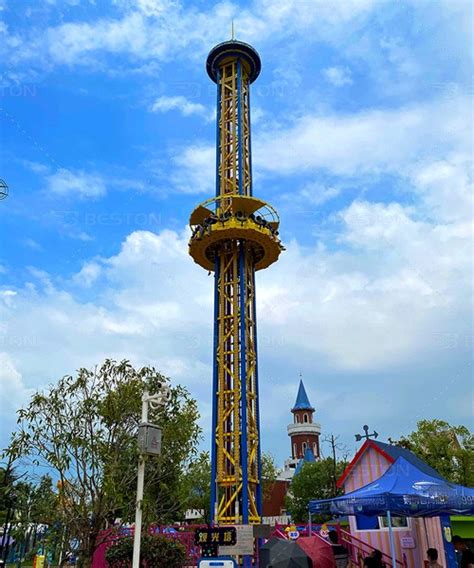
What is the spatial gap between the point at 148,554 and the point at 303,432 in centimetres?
5888

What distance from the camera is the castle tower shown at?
69438mm

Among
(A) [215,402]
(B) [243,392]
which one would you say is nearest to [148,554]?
(B) [243,392]

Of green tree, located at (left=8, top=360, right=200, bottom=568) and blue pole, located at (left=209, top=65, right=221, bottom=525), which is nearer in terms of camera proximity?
green tree, located at (left=8, top=360, right=200, bottom=568)

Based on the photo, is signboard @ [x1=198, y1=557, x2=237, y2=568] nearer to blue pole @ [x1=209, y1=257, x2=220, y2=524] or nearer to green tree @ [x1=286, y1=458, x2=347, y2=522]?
blue pole @ [x1=209, y1=257, x2=220, y2=524]

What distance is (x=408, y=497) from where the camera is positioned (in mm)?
11133

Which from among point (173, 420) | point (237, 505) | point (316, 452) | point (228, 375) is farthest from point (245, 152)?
point (316, 452)

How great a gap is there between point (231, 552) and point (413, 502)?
4.08 meters

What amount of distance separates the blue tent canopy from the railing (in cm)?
302

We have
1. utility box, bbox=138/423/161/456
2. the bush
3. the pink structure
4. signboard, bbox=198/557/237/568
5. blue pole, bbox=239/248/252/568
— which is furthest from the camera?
blue pole, bbox=239/248/252/568

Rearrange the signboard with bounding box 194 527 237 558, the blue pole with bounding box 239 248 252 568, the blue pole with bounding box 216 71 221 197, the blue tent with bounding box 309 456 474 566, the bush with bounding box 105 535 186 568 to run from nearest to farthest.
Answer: the signboard with bounding box 194 527 237 558 < the blue tent with bounding box 309 456 474 566 < the bush with bounding box 105 535 186 568 < the blue pole with bounding box 239 248 252 568 < the blue pole with bounding box 216 71 221 197

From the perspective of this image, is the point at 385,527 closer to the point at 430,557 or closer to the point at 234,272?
the point at 430,557

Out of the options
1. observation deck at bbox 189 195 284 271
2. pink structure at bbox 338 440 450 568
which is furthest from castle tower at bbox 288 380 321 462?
pink structure at bbox 338 440 450 568

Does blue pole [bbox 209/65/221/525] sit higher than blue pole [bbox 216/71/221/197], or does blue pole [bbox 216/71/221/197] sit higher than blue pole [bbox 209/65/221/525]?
blue pole [bbox 216/71/221/197]

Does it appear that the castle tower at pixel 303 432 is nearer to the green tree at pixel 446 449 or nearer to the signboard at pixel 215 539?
the green tree at pixel 446 449
